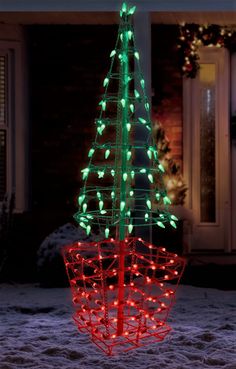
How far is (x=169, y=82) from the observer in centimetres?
970

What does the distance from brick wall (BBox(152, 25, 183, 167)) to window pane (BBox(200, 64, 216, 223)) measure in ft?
1.13

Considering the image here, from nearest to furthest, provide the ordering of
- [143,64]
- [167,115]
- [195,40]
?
[143,64], [195,40], [167,115]

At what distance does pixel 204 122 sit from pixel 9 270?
3284mm

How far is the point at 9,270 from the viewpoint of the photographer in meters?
9.04

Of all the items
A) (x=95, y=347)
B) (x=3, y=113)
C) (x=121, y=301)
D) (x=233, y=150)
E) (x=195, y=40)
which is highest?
(x=195, y=40)

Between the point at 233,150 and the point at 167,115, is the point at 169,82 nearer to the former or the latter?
the point at 167,115

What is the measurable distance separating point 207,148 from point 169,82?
104 cm

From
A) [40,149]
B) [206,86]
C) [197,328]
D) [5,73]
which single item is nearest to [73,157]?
[40,149]

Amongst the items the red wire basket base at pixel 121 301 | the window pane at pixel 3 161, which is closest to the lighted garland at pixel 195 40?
the window pane at pixel 3 161

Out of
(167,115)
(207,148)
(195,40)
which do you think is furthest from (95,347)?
(195,40)

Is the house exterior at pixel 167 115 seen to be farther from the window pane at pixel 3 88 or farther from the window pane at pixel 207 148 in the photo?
the window pane at pixel 3 88

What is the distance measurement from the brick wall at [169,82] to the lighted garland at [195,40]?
0.48 feet

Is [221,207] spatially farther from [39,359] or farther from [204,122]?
[39,359]

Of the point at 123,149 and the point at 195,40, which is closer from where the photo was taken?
the point at 123,149
